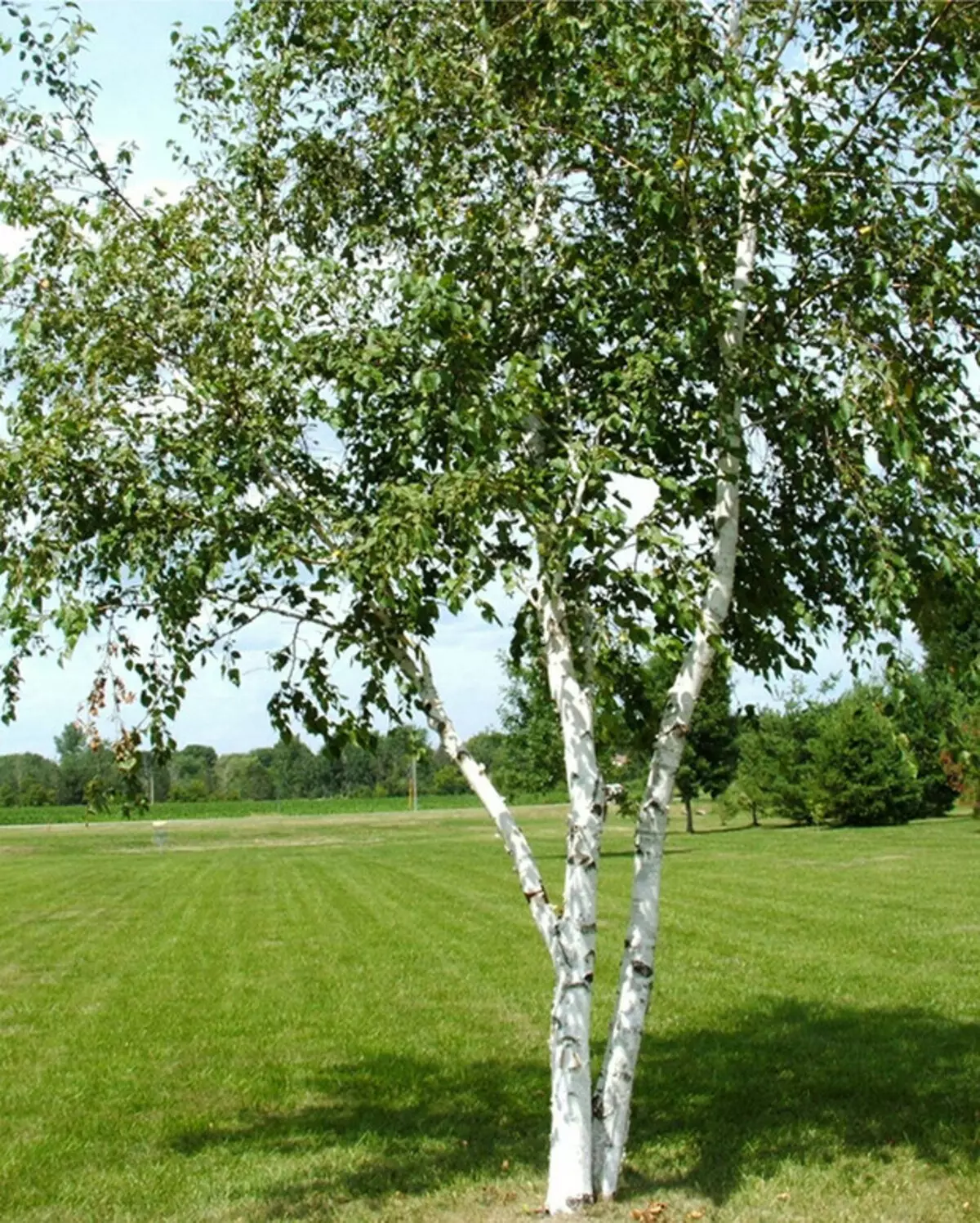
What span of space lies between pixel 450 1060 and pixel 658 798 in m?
5.04

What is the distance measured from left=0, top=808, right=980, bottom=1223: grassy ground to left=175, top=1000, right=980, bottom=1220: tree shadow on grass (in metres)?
0.03

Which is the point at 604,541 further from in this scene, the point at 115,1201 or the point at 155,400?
the point at 115,1201

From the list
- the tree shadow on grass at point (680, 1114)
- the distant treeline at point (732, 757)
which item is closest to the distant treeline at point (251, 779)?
the distant treeline at point (732, 757)

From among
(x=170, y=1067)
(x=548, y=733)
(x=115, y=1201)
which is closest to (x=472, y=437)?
(x=115, y=1201)

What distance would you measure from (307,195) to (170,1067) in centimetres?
741

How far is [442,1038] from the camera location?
1230cm

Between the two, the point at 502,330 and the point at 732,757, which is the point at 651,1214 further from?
the point at 732,757

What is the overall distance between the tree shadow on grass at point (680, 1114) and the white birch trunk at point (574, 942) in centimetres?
72

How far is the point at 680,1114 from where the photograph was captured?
30.6 feet

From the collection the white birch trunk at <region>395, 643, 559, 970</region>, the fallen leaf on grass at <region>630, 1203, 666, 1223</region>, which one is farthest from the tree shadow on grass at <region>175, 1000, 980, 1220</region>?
the white birch trunk at <region>395, 643, 559, 970</region>

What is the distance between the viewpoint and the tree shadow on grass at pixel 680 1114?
8023 mm

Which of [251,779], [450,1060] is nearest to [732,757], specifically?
[450,1060]

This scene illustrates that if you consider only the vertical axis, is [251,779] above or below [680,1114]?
above

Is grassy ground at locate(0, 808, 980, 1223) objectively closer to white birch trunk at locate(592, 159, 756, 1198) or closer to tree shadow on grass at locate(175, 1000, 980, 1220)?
tree shadow on grass at locate(175, 1000, 980, 1220)
